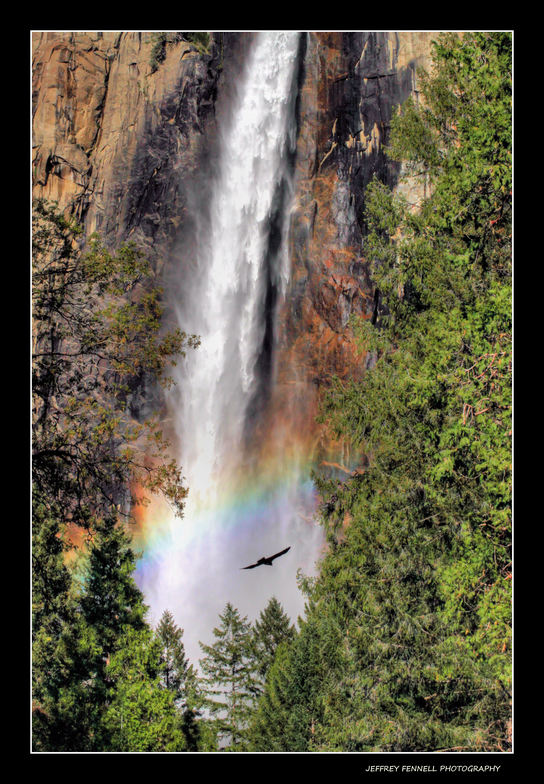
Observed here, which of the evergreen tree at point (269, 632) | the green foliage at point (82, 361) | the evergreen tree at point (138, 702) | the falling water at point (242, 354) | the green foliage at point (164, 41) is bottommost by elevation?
the evergreen tree at point (138, 702)

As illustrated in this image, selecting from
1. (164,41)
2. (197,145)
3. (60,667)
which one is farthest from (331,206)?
(60,667)

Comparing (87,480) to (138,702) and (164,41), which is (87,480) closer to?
(138,702)

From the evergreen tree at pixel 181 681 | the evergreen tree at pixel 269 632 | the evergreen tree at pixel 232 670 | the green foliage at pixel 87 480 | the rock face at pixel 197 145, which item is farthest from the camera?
the rock face at pixel 197 145

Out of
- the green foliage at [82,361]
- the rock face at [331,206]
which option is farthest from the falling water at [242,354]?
the green foliage at [82,361]

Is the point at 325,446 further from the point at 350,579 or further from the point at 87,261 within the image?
the point at 87,261

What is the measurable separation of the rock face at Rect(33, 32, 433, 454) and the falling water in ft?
1.79

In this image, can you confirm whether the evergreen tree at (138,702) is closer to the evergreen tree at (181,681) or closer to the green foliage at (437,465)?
the evergreen tree at (181,681)

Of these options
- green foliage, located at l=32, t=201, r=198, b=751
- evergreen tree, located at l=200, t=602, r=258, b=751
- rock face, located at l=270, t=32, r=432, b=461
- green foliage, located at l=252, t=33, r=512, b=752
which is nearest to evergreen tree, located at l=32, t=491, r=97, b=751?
green foliage, located at l=32, t=201, r=198, b=751

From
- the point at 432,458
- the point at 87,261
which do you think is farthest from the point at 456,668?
the point at 87,261

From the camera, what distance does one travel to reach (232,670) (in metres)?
16.7

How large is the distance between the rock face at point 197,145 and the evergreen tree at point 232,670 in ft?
18.9

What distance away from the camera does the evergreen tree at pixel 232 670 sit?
16.1 meters

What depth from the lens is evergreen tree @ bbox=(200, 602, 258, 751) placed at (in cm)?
1614

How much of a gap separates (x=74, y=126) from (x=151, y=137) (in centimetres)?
189
